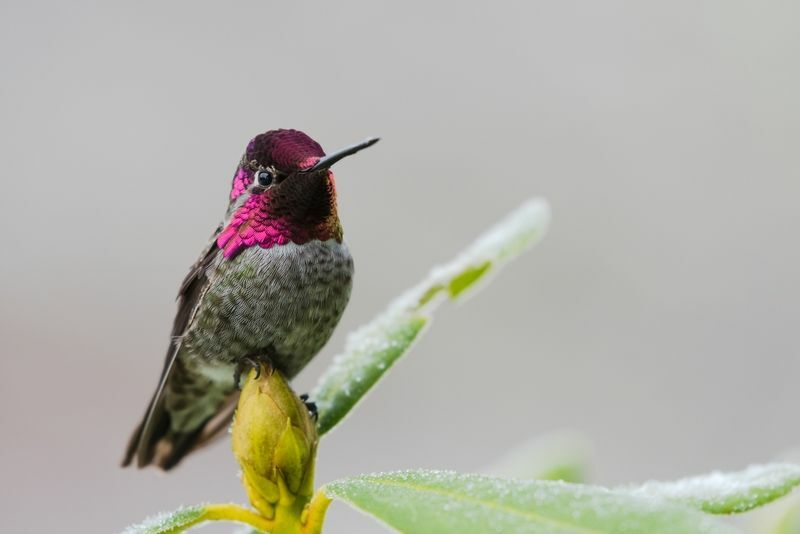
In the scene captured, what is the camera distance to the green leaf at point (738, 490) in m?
1.42

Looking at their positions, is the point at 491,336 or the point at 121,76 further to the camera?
the point at 121,76

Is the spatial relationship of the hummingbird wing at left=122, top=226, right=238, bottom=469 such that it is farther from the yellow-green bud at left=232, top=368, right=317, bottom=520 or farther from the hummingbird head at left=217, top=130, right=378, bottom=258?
the yellow-green bud at left=232, top=368, right=317, bottom=520

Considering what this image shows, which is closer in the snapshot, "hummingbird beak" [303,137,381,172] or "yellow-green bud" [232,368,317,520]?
"hummingbird beak" [303,137,381,172]

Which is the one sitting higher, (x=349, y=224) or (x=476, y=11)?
(x=476, y=11)

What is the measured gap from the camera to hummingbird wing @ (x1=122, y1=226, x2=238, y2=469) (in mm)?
1954

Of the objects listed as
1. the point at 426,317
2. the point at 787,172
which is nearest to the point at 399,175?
the point at 787,172

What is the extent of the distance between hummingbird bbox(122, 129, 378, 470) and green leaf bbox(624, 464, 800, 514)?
2.22 feet

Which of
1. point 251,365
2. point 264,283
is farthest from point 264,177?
point 251,365

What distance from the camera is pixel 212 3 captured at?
696 centimetres

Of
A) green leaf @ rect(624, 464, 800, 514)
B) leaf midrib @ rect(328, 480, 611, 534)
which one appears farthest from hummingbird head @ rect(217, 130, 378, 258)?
green leaf @ rect(624, 464, 800, 514)

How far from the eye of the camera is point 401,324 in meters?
1.90

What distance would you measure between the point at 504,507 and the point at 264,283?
2.66 ft

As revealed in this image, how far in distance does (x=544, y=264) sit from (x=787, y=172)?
1.69 m

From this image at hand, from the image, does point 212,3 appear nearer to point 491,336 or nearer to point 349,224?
point 349,224
